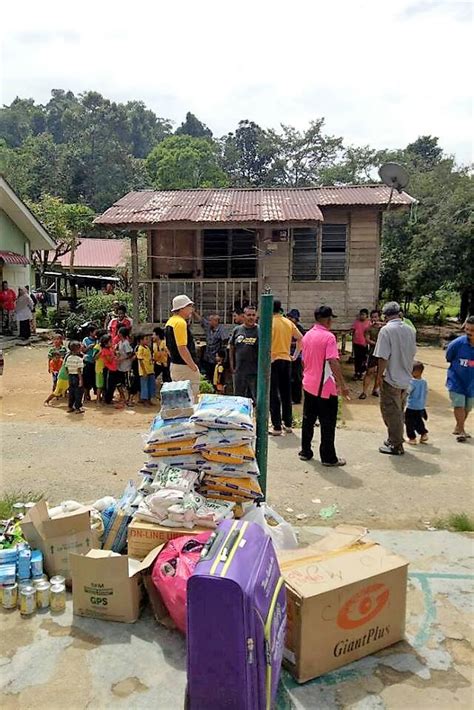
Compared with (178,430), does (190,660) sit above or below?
below

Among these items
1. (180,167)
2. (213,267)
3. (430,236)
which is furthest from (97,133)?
(213,267)

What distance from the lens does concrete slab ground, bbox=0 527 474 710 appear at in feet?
7.91

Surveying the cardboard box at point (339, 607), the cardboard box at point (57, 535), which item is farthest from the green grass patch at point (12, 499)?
the cardboard box at point (339, 607)

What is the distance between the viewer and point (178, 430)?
144 inches

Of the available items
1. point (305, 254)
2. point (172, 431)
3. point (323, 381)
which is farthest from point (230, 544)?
point (305, 254)

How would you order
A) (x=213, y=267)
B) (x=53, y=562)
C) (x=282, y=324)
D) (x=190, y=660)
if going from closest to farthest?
(x=190, y=660)
(x=53, y=562)
(x=282, y=324)
(x=213, y=267)

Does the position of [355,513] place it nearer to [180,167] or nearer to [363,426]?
[363,426]

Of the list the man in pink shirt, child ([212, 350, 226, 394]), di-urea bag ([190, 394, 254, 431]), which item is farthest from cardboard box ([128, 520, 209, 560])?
child ([212, 350, 226, 394])

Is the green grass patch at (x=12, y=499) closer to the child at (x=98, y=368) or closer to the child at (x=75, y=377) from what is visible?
the child at (x=75, y=377)

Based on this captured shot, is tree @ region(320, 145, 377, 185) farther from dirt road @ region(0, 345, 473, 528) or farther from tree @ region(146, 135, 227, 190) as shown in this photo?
dirt road @ region(0, 345, 473, 528)

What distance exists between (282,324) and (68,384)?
418 cm

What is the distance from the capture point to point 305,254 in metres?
12.4

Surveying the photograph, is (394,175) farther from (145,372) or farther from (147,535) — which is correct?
(147,535)

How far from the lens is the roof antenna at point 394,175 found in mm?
10695
